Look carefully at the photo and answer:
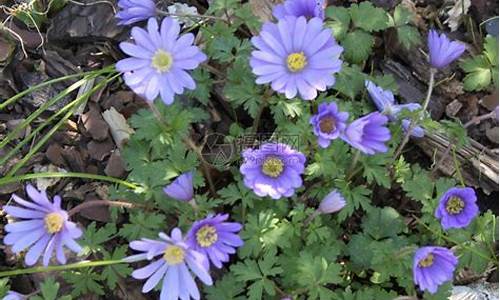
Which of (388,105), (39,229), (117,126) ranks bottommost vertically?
(117,126)

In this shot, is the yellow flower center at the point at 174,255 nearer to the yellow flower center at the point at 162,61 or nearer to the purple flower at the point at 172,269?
the purple flower at the point at 172,269

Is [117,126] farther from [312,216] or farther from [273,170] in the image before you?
[312,216]

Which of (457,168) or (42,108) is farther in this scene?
(42,108)

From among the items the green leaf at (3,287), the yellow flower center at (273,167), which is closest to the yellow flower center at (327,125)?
the yellow flower center at (273,167)

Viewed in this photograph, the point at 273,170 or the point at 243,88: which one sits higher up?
the point at 243,88


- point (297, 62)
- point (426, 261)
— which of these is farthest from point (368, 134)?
point (426, 261)

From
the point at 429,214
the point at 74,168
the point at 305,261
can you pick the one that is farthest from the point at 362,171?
the point at 74,168
